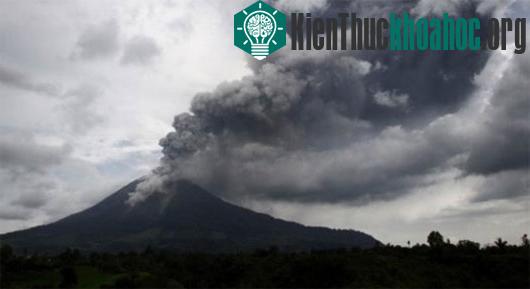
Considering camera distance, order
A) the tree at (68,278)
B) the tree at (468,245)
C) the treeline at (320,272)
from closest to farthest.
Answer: the treeline at (320,272) → the tree at (68,278) → the tree at (468,245)

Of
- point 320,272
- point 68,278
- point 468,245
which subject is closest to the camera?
point 320,272

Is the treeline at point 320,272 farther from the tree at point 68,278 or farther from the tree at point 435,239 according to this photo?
the tree at point 435,239

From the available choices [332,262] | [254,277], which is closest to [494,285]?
[332,262]

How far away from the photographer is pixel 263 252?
104m

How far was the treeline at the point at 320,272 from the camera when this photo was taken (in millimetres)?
67938

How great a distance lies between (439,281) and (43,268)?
60.7 m

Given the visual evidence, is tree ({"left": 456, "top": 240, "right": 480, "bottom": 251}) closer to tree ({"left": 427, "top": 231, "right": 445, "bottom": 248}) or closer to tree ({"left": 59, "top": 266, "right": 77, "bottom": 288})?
tree ({"left": 427, "top": 231, "right": 445, "bottom": 248})

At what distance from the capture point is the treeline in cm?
6794

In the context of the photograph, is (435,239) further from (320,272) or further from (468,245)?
(320,272)

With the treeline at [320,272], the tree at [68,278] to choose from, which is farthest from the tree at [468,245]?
the tree at [68,278]

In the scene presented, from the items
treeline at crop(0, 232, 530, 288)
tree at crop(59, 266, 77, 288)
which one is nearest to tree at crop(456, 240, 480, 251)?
treeline at crop(0, 232, 530, 288)

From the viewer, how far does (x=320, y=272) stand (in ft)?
225

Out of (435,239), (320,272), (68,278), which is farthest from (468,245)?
Result: (68,278)

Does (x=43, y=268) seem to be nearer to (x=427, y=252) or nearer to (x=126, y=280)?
(x=126, y=280)
